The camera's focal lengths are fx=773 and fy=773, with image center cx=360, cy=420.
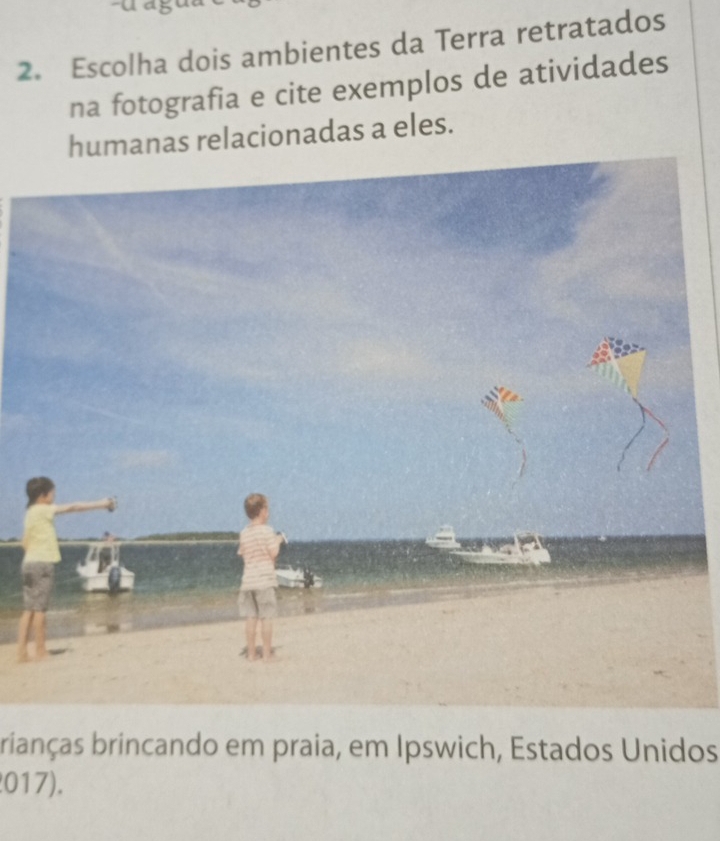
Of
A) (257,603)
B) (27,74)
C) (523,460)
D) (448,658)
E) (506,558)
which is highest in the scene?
(27,74)

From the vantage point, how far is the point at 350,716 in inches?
80.7

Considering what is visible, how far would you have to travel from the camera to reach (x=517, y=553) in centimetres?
214

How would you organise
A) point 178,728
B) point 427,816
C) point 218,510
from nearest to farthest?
point 427,816 < point 178,728 < point 218,510

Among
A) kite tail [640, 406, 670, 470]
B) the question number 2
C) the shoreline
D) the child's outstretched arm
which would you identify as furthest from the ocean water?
the question number 2

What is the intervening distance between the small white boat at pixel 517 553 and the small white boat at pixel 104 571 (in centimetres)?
94

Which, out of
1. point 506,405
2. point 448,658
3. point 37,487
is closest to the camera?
point 448,658

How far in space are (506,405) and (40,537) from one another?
4.55ft

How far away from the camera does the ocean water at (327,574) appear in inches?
Answer: 80.1

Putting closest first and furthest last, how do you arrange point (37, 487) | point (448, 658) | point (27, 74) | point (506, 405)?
point (448, 658) < point (506, 405) < point (37, 487) < point (27, 74)

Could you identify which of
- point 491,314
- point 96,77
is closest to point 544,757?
point 491,314

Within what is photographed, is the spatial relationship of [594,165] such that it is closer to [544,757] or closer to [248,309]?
[248,309]

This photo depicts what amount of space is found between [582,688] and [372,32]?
193cm

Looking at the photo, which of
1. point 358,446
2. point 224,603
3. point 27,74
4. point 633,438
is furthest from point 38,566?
point 633,438

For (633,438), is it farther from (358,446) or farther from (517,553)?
(358,446)
